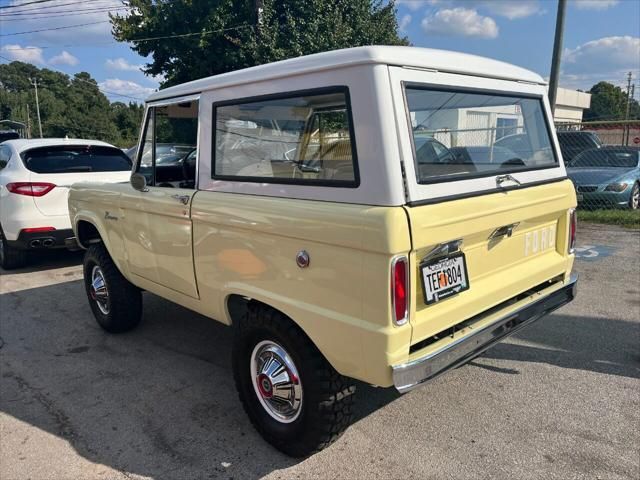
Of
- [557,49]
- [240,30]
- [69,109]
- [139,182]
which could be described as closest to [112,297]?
[139,182]

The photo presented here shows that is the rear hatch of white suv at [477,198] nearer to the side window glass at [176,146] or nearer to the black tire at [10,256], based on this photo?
the side window glass at [176,146]

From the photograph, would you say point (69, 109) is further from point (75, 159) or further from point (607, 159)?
point (607, 159)

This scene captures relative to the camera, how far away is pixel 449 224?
230cm

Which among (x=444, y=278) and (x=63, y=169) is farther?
(x=63, y=169)

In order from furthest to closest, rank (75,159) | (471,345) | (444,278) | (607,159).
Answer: (607,159)
(75,159)
(471,345)
(444,278)

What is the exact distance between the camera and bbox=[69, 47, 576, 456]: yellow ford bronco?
220 centimetres

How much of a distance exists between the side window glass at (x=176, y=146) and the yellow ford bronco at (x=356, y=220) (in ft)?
0.11

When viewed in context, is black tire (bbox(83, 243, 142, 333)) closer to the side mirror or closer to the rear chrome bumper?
the side mirror

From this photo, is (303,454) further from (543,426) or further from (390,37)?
(390,37)

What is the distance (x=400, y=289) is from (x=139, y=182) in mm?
2393

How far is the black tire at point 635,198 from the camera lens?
10156 mm

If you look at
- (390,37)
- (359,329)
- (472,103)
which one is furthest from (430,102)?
(390,37)

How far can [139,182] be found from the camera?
12.1 ft

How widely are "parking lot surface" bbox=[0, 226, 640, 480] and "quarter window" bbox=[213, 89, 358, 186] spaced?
1.58 m
